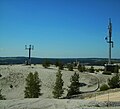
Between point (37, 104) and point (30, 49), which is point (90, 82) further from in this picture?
point (37, 104)

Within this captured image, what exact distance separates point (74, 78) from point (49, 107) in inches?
1183

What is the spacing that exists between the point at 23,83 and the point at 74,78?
12205 millimetres

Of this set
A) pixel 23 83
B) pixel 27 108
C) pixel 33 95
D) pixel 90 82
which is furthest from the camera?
pixel 90 82

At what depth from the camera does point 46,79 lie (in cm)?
5906

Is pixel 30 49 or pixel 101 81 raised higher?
pixel 30 49

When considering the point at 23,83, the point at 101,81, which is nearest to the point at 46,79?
the point at 23,83

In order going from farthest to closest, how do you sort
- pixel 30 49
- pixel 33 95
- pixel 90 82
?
1. pixel 30 49
2. pixel 90 82
3. pixel 33 95

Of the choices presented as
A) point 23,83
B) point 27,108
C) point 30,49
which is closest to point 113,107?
point 27,108

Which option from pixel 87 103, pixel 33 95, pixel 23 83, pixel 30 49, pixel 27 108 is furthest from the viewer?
pixel 30 49

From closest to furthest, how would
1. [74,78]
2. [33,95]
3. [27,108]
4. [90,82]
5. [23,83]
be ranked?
1. [27,108]
2. [33,95]
3. [74,78]
4. [23,83]
5. [90,82]

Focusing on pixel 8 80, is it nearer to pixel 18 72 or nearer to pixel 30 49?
pixel 18 72

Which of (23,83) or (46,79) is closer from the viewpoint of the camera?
(23,83)

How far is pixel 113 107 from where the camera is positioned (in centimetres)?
1802

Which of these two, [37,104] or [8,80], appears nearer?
[37,104]
